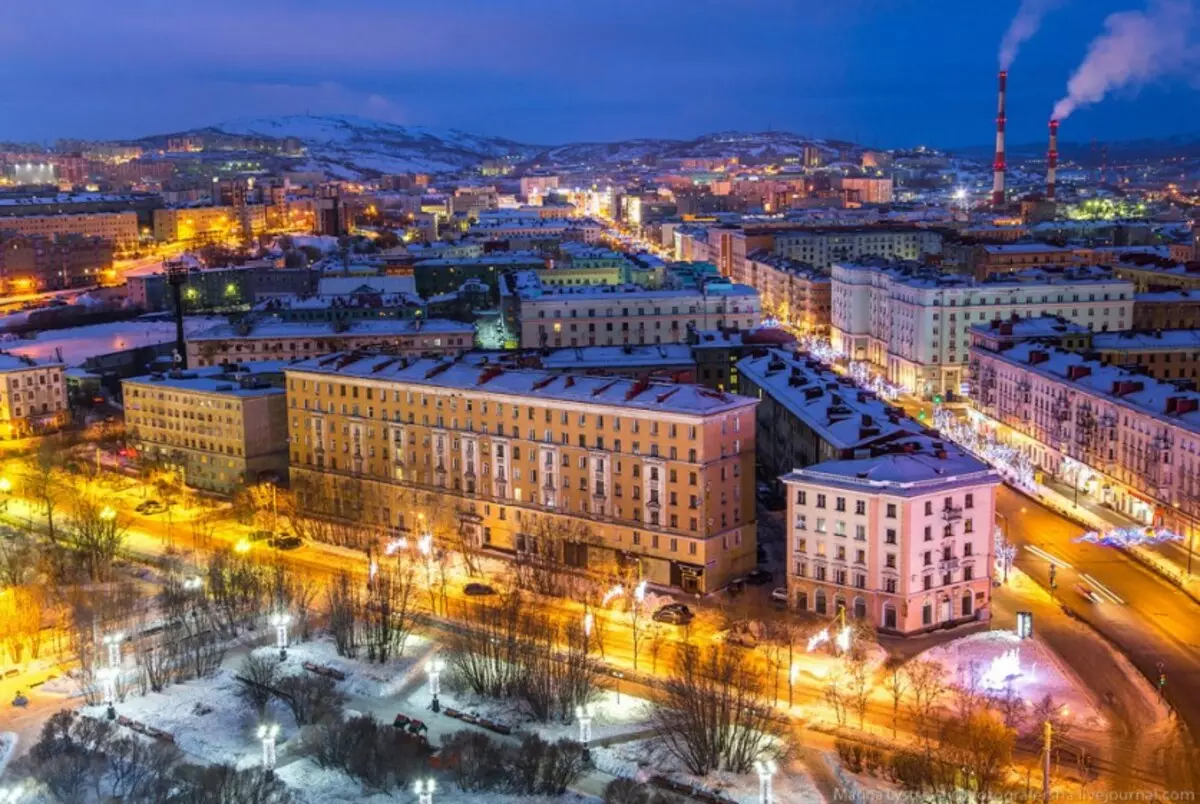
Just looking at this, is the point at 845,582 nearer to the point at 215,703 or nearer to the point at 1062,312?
the point at 215,703

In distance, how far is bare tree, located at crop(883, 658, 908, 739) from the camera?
2380 cm

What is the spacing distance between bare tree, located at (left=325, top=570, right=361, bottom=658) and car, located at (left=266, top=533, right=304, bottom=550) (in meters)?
5.60

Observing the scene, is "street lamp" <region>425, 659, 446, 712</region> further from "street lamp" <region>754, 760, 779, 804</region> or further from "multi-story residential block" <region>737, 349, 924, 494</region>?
"multi-story residential block" <region>737, 349, 924, 494</region>

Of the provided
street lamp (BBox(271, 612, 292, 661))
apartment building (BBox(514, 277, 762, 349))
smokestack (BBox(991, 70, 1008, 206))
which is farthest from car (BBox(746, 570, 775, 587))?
smokestack (BBox(991, 70, 1008, 206))

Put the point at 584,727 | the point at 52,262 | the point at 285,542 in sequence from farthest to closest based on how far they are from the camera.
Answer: the point at 52,262, the point at 285,542, the point at 584,727

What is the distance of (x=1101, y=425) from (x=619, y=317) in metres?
27.0

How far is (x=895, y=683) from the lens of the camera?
24.4 meters

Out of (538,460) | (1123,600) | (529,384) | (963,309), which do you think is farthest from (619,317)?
(1123,600)

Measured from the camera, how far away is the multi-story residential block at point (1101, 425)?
3456 cm

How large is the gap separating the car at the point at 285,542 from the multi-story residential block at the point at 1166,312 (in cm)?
4085

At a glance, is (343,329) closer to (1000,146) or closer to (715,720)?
(715,720)

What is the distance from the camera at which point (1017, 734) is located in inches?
899

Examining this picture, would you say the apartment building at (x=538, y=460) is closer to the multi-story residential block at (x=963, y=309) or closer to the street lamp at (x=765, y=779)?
the street lamp at (x=765, y=779)

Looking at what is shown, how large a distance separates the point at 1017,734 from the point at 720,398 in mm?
12329
